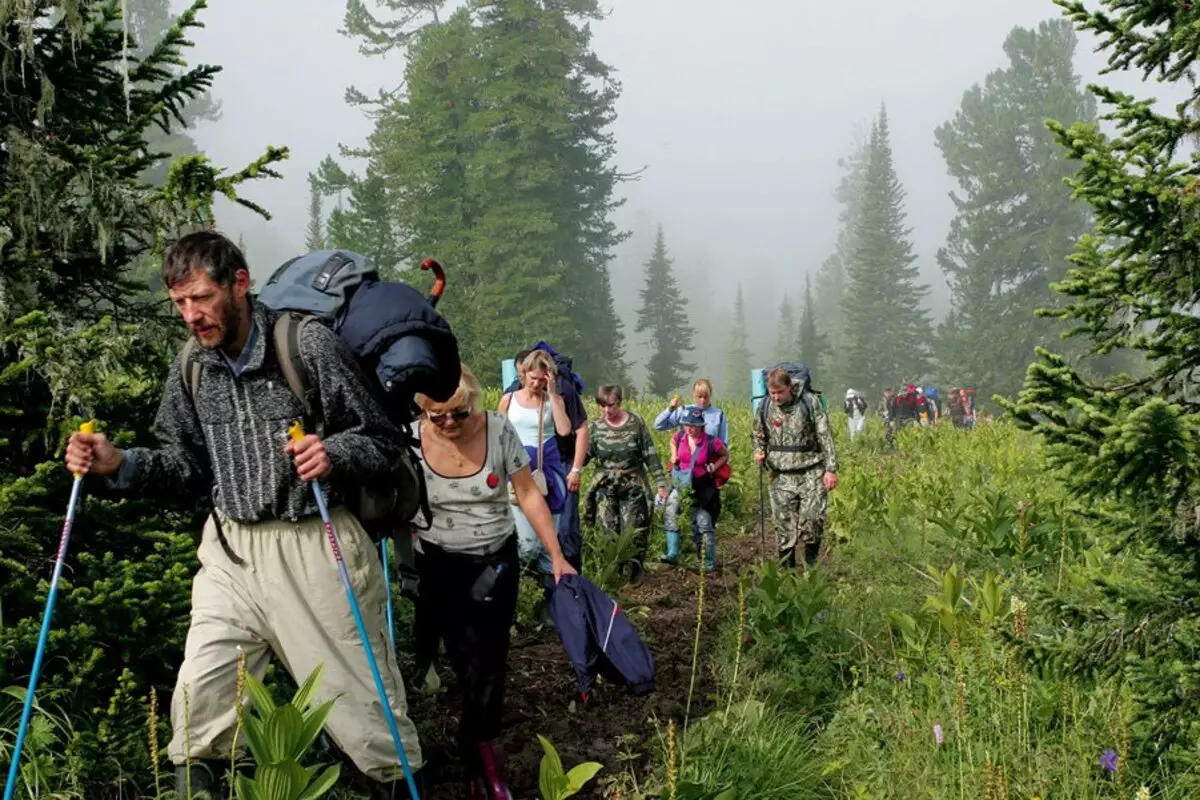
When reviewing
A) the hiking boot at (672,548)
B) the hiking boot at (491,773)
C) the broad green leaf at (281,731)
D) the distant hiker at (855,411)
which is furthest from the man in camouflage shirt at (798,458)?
the distant hiker at (855,411)

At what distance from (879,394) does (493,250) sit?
38.2 metres

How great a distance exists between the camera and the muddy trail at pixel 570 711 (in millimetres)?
4219

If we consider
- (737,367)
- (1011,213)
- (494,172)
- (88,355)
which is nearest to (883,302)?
(1011,213)

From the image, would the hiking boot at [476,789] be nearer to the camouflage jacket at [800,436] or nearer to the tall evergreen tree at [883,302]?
the camouflage jacket at [800,436]

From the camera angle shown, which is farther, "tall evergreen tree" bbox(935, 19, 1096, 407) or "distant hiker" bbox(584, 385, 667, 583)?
"tall evergreen tree" bbox(935, 19, 1096, 407)

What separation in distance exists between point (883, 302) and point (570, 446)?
69.5 metres

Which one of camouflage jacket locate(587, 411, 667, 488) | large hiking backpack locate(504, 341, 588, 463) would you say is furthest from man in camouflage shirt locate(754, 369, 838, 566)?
large hiking backpack locate(504, 341, 588, 463)

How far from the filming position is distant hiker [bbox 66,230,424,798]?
276cm

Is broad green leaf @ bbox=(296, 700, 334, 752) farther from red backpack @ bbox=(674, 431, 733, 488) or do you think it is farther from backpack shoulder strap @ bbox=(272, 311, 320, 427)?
red backpack @ bbox=(674, 431, 733, 488)

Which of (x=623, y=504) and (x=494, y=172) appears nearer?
(x=623, y=504)

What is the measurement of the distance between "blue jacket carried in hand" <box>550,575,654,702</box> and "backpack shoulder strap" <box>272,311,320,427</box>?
146cm

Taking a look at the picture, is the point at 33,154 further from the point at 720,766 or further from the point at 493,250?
the point at 493,250

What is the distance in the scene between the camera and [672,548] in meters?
9.51

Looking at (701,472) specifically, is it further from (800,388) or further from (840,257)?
(840,257)
